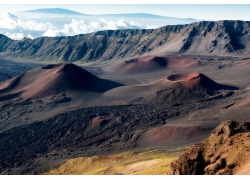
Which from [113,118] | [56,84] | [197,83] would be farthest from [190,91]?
[56,84]

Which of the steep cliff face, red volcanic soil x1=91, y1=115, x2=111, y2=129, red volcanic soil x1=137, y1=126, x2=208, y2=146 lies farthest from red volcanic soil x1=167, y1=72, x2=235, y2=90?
the steep cliff face

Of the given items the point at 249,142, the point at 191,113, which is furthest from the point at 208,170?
the point at 191,113

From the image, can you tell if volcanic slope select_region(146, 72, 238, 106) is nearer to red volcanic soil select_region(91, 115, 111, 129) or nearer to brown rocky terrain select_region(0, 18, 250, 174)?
brown rocky terrain select_region(0, 18, 250, 174)

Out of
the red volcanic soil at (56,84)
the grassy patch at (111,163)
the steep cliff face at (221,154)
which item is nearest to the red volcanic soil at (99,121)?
the grassy patch at (111,163)

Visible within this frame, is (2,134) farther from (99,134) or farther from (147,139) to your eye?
(147,139)

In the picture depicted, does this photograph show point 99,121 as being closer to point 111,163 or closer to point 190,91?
point 111,163

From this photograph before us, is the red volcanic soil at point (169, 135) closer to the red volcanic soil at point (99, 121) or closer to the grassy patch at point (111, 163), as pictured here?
the grassy patch at point (111, 163)
